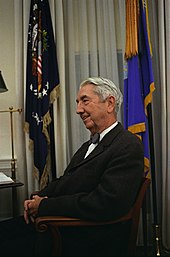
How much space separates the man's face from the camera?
2.11 meters

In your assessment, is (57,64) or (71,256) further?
(57,64)

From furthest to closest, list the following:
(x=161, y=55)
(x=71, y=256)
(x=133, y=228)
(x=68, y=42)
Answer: (x=68, y=42), (x=161, y=55), (x=133, y=228), (x=71, y=256)

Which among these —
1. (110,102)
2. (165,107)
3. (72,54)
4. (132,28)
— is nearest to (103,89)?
(110,102)

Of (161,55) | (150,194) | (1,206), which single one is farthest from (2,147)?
(161,55)

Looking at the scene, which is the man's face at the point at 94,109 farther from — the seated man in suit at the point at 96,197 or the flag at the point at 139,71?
the flag at the point at 139,71

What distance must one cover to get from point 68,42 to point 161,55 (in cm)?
84

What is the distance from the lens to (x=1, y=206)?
3238mm

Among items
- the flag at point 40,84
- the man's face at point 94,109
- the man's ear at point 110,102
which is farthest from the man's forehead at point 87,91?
the flag at point 40,84

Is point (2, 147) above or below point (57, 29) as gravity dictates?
below

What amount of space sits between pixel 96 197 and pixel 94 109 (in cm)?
56

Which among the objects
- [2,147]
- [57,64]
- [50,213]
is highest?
[57,64]

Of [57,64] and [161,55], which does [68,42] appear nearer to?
[57,64]

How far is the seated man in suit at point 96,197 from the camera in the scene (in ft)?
5.85

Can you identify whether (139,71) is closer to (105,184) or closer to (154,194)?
(154,194)
